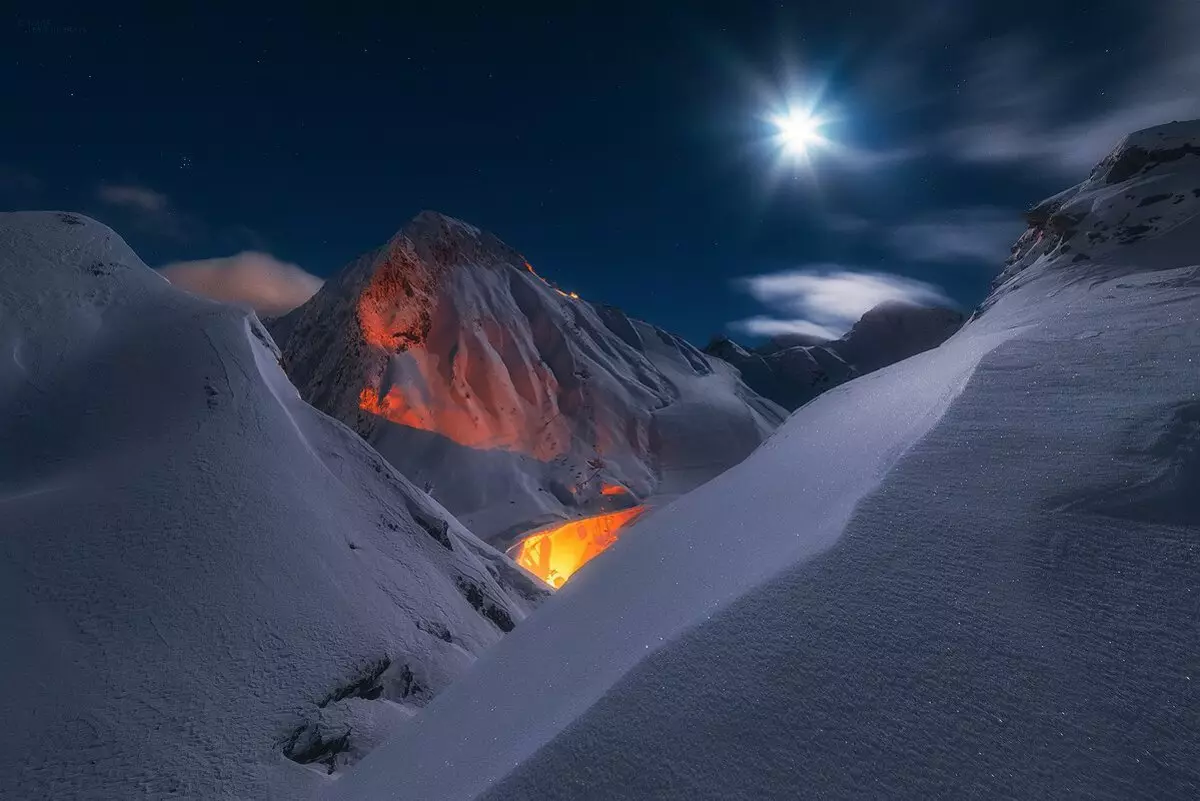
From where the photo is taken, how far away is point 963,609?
180cm

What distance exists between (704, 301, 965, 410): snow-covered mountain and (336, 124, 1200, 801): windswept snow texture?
68.3m

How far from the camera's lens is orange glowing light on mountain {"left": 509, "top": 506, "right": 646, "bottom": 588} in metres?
26.2

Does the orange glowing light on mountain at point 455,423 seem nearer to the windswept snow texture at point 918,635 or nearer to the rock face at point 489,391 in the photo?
the rock face at point 489,391

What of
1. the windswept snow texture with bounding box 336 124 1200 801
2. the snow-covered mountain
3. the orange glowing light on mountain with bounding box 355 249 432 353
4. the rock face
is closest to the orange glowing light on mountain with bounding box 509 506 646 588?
the rock face

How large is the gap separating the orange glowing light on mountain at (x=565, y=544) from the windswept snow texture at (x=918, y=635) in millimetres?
23064

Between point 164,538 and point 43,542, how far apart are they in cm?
91

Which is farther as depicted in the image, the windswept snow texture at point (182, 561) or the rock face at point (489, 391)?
the rock face at point (489, 391)

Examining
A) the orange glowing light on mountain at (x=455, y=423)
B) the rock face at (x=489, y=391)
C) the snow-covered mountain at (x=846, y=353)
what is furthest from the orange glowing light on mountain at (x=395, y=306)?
the snow-covered mountain at (x=846, y=353)

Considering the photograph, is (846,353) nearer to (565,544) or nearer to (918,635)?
(565,544)

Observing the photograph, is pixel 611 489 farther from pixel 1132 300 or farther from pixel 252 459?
pixel 1132 300

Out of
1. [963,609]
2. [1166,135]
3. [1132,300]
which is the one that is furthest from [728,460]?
[963,609]

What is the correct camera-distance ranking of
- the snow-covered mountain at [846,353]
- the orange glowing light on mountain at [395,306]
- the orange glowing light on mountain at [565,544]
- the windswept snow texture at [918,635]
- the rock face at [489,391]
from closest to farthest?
the windswept snow texture at [918,635] < the orange glowing light on mountain at [565,544] < the rock face at [489,391] < the orange glowing light on mountain at [395,306] < the snow-covered mountain at [846,353]

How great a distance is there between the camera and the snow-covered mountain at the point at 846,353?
7150cm

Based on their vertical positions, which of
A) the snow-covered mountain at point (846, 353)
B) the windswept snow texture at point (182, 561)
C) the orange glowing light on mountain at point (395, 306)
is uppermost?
the snow-covered mountain at point (846, 353)
